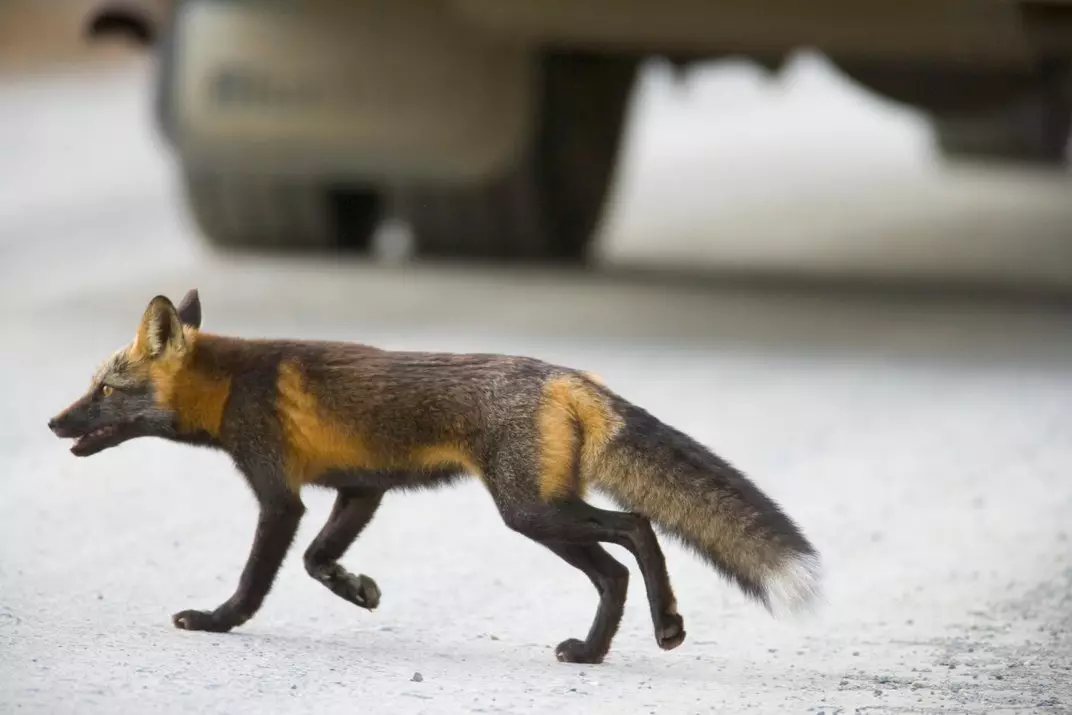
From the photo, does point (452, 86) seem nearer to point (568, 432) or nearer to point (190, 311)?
point (190, 311)

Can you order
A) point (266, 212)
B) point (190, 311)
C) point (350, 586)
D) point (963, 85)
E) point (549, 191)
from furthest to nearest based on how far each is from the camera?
1. point (963, 85)
2. point (549, 191)
3. point (266, 212)
4. point (350, 586)
5. point (190, 311)

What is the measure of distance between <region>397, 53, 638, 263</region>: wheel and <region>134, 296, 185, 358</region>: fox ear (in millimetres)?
6094

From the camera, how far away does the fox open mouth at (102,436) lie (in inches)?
177

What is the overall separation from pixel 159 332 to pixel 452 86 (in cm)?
532

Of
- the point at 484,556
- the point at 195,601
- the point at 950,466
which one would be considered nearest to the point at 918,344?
the point at 950,466

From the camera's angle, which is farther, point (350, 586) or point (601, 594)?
point (350, 586)

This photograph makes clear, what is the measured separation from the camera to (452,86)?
9672 millimetres

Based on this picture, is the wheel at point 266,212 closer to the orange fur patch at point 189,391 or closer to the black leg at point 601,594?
the orange fur patch at point 189,391

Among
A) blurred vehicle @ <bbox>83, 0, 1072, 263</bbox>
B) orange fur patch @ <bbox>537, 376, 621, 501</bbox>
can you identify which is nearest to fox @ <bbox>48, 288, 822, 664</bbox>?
orange fur patch @ <bbox>537, 376, 621, 501</bbox>

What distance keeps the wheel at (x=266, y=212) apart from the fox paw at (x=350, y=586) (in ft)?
19.6

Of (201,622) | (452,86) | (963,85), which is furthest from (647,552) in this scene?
(963,85)

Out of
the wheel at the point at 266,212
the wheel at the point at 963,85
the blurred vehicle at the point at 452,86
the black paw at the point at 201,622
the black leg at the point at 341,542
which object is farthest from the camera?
the wheel at the point at 963,85

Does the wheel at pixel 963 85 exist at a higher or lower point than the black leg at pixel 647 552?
higher

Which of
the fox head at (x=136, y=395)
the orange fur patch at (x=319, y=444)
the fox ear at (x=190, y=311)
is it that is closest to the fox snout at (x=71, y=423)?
the fox head at (x=136, y=395)
